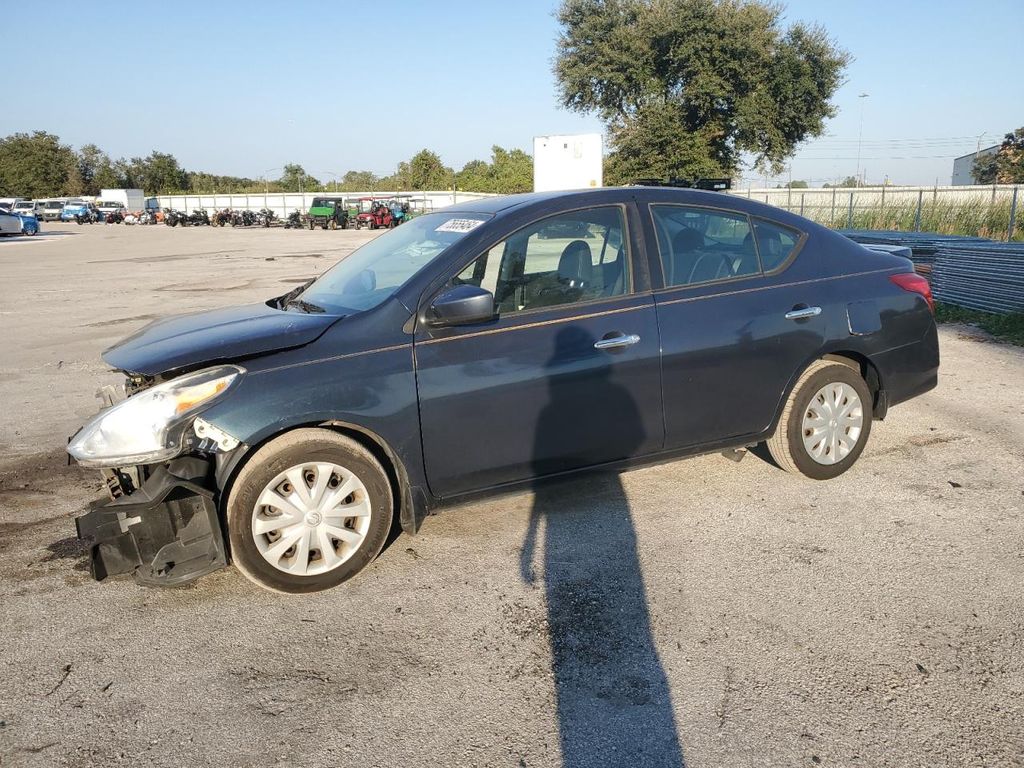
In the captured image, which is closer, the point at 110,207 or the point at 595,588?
the point at 595,588

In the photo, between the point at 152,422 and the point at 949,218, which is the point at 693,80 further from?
the point at 152,422

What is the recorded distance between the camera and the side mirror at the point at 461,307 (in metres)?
3.52

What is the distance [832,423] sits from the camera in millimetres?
4637

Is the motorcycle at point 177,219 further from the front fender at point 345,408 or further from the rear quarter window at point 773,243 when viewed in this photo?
the front fender at point 345,408

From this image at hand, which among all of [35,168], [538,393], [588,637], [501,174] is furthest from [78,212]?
[588,637]

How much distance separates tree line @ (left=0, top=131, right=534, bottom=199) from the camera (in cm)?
8406

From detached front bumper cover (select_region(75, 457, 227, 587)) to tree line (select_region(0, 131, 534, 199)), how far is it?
257 ft

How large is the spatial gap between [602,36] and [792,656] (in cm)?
3700

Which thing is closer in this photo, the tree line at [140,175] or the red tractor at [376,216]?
the red tractor at [376,216]

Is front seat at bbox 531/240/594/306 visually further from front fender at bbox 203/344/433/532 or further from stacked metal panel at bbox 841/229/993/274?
stacked metal panel at bbox 841/229/993/274

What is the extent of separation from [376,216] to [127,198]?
4970cm

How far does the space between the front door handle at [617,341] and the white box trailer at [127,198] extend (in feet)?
305

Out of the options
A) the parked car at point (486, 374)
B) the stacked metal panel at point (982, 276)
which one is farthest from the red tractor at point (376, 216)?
the parked car at point (486, 374)

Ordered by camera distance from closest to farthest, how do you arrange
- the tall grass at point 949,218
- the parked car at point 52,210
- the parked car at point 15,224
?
the tall grass at point 949,218 → the parked car at point 15,224 → the parked car at point 52,210
